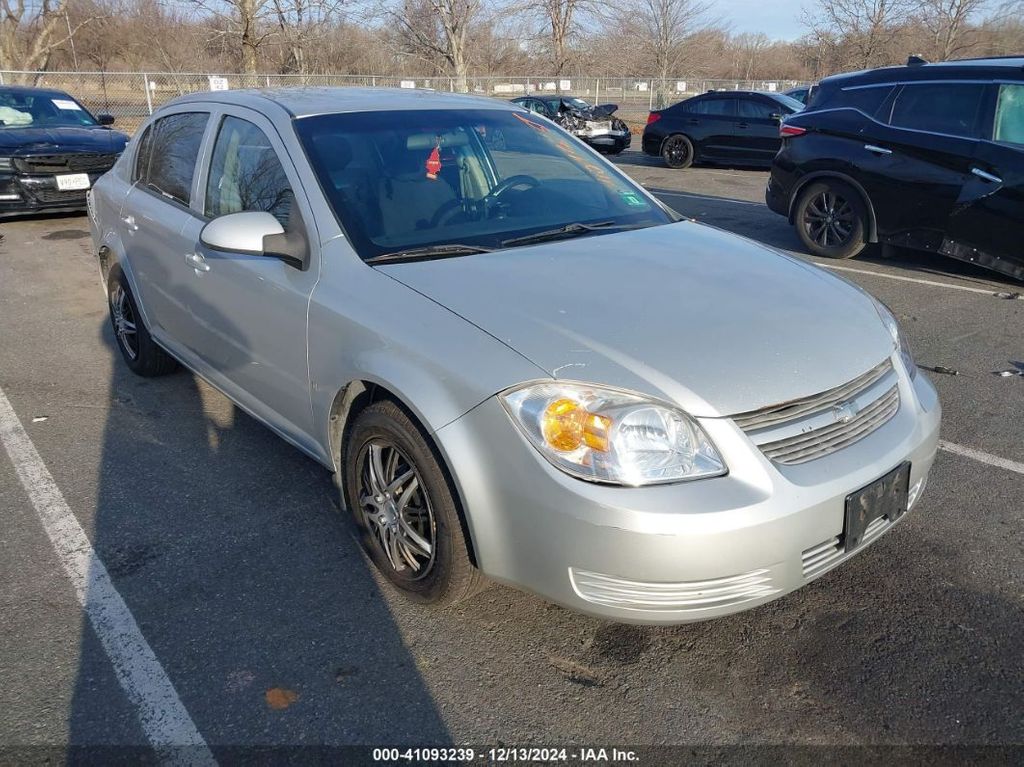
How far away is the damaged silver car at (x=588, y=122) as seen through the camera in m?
18.0

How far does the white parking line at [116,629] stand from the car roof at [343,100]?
1.98m

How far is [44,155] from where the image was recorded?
9.90 m

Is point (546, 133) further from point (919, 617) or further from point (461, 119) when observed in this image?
point (919, 617)

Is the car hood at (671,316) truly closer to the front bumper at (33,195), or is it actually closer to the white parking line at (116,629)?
the white parking line at (116,629)

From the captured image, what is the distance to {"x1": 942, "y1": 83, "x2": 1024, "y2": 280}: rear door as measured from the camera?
655 cm

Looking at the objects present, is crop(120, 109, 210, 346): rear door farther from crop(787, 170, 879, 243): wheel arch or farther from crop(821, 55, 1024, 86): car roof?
crop(821, 55, 1024, 86): car roof

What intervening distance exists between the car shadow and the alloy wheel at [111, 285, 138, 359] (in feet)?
2.94

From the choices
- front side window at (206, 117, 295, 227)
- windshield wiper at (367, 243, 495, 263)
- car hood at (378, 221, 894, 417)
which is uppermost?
front side window at (206, 117, 295, 227)

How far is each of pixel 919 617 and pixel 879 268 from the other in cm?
584

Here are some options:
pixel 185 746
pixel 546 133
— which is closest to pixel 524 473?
pixel 185 746

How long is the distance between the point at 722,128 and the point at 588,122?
3.32 meters

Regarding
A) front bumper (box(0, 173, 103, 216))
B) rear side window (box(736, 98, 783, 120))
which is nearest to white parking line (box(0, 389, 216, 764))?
front bumper (box(0, 173, 103, 216))

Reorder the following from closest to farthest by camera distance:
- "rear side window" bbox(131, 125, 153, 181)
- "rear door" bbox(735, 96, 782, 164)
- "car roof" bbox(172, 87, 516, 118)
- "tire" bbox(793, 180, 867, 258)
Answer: "car roof" bbox(172, 87, 516, 118) → "rear side window" bbox(131, 125, 153, 181) → "tire" bbox(793, 180, 867, 258) → "rear door" bbox(735, 96, 782, 164)

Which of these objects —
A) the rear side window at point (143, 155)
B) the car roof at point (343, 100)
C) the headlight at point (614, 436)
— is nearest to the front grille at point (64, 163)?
the rear side window at point (143, 155)
